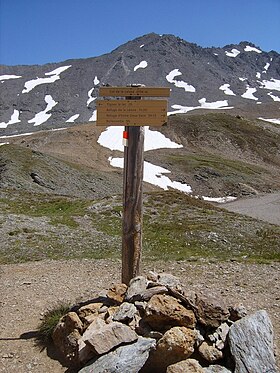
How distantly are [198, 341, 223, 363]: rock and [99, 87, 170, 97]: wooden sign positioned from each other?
582 cm

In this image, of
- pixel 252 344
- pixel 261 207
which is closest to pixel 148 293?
pixel 252 344

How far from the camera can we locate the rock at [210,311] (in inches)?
351

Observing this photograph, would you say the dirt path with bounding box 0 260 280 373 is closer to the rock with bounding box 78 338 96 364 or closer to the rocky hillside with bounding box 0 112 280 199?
the rock with bounding box 78 338 96 364

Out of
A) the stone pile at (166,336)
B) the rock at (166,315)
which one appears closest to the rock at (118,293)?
the stone pile at (166,336)

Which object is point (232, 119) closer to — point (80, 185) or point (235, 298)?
point (80, 185)

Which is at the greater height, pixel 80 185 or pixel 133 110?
pixel 133 110

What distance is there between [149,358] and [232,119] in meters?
97.1

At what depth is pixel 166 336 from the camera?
816 cm

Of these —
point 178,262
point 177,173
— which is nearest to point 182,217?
point 178,262

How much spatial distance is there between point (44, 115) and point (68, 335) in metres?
164

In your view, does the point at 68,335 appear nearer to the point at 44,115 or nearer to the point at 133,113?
the point at 133,113

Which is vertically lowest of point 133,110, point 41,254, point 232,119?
point 41,254

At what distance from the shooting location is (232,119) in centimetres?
10075

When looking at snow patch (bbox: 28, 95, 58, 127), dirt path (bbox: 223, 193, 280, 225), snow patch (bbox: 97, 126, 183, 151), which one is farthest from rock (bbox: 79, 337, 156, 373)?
snow patch (bbox: 28, 95, 58, 127)
